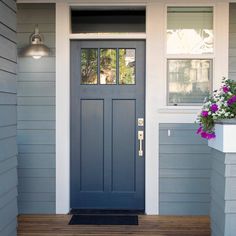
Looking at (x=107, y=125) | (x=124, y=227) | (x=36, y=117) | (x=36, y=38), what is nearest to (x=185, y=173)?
(x=124, y=227)

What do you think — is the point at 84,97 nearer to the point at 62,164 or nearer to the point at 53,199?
the point at 62,164

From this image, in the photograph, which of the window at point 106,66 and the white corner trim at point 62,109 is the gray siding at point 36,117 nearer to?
the white corner trim at point 62,109

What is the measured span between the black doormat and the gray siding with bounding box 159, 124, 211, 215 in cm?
41

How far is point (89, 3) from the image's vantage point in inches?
166

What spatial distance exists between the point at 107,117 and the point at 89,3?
1.30m

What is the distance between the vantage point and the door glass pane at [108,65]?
4.40 m

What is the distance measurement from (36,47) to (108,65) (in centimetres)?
85

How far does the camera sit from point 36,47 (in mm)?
4098

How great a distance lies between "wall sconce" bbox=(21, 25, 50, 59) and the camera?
409 cm

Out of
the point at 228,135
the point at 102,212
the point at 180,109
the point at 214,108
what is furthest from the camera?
the point at 102,212

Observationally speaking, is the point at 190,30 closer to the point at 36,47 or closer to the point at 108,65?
the point at 108,65

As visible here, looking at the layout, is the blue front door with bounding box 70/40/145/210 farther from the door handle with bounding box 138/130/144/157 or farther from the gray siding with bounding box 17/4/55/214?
the gray siding with bounding box 17/4/55/214

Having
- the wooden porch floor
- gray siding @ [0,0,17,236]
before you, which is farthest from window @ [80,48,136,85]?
the wooden porch floor

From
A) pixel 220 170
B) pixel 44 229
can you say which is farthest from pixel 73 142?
pixel 220 170
